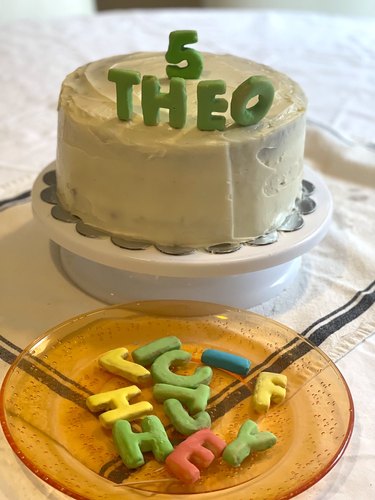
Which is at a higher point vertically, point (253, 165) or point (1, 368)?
point (253, 165)

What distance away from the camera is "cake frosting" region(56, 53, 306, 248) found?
69 centimetres

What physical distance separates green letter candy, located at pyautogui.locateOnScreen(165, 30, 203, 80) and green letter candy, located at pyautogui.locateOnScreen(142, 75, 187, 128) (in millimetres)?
73

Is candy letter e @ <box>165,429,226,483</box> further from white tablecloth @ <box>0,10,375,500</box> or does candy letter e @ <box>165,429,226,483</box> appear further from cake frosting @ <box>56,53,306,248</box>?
cake frosting @ <box>56,53,306,248</box>

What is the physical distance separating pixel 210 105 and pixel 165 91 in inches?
3.4

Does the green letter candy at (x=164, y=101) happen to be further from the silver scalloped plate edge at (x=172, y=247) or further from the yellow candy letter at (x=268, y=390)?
the yellow candy letter at (x=268, y=390)

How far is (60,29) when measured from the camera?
1.58 metres

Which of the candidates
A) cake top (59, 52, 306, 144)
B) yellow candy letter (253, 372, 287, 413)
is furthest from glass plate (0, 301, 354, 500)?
cake top (59, 52, 306, 144)

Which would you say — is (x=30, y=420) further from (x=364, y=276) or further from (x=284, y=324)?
(x=364, y=276)

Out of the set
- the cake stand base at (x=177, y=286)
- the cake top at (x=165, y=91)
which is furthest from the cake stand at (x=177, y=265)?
the cake top at (x=165, y=91)

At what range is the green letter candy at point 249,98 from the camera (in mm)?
682

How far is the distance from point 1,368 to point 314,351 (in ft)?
0.99

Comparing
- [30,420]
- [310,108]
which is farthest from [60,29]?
[30,420]

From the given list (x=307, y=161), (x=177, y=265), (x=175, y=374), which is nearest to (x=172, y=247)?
(x=177, y=265)

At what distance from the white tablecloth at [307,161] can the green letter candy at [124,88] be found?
214mm
